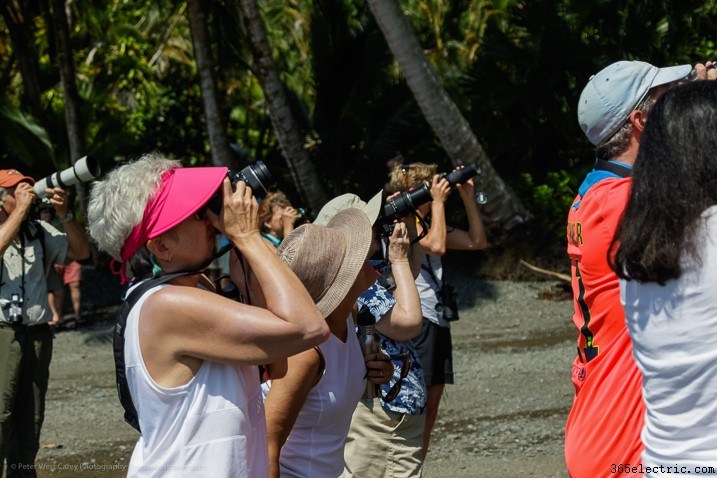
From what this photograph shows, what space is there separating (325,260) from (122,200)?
2.53 ft

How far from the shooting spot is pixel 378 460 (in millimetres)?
4500

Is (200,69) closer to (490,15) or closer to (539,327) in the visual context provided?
(539,327)

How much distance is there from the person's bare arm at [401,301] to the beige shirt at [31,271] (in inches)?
104

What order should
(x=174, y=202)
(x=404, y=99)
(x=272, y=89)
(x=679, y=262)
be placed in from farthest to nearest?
1. (x=404, y=99)
2. (x=272, y=89)
3. (x=174, y=202)
4. (x=679, y=262)

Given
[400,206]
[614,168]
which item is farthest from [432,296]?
[614,168]

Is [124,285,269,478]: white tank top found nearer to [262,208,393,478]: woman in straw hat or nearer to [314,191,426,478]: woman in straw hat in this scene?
[262,208,393,478]: woman in straw hat

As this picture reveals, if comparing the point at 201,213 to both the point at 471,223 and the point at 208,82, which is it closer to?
the point at 471,223


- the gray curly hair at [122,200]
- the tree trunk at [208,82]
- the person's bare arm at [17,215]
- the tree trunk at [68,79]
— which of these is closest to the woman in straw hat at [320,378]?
the gray curly hair at [122,200]

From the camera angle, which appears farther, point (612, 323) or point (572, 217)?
point (572, 217)

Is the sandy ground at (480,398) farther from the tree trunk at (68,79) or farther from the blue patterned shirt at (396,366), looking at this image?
the tree trunk at (68,79)

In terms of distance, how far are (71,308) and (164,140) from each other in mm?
3976

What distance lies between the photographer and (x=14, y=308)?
5.97 m

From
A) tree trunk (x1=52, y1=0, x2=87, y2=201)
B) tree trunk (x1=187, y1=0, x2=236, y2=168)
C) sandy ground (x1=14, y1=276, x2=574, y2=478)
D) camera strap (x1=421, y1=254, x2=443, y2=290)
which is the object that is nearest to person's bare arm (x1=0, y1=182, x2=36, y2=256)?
sandy ground (x1=14, y1=276, x2=574, y2=478)

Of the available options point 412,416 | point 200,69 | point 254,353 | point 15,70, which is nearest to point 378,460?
point 412,416
